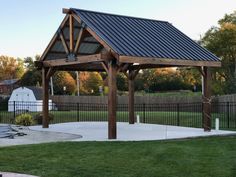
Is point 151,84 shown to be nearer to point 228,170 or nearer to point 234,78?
point 234,78

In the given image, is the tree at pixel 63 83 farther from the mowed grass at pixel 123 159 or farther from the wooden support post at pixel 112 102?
the mowed grass at pixel 123 159

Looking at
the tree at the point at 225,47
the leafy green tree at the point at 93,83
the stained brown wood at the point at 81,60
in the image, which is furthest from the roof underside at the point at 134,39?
the leafy green tree at the point at 93,83

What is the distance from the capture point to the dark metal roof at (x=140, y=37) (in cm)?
1542

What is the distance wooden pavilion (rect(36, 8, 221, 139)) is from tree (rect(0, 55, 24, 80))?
75280 millimetres

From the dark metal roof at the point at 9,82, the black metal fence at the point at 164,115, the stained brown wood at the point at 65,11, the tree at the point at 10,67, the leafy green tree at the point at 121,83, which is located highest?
the tree at the point at 10,67

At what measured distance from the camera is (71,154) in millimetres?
10977

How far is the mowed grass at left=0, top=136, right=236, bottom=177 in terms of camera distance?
871cm

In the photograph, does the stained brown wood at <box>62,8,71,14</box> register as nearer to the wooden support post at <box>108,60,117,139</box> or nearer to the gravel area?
the wooden support post at <box>108,60,117,139</box>

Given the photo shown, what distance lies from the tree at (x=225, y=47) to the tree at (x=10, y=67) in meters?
64.0

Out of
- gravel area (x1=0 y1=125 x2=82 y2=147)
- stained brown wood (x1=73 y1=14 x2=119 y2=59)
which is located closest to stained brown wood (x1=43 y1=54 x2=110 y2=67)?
stained brown wood (x1=73 y1=14 x2=119 y2=59)

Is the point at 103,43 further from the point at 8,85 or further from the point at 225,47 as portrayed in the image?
the point at 8,85

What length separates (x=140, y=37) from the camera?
16.9 meters

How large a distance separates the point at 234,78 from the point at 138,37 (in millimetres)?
19975

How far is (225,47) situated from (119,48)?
804 inches
